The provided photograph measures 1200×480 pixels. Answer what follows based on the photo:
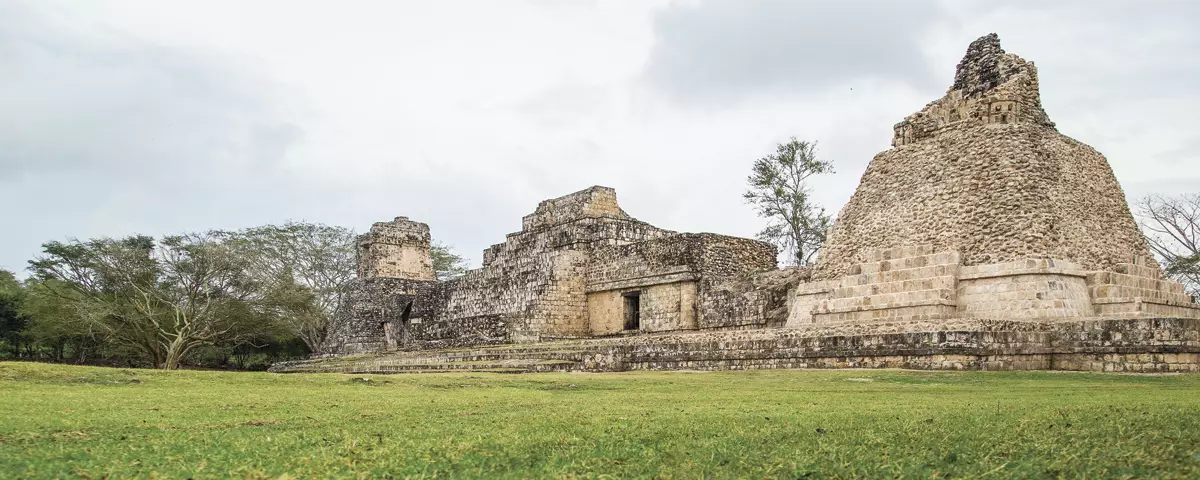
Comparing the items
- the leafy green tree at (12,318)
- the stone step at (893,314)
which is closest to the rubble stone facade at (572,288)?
the stone step at (893,314)

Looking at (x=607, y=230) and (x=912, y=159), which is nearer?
(x=912, y=159)

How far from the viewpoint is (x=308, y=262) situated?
3784cm

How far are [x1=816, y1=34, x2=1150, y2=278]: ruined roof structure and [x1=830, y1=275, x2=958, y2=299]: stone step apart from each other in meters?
0.49

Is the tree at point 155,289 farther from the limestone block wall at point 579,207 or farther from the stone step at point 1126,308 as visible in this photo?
the stone step at point 1126,308

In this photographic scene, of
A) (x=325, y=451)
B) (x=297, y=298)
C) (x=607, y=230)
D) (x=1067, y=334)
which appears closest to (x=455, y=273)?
(x=297, y=298)

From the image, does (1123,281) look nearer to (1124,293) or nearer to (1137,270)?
(1124,293)

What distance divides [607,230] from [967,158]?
11.1m

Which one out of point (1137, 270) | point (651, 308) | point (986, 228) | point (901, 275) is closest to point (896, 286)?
point (901, 275)

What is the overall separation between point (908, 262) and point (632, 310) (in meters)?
10.1

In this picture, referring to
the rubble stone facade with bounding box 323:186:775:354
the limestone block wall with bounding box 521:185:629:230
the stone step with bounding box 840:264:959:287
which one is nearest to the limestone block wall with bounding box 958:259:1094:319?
the stone step with bounding box 840:264:959:287

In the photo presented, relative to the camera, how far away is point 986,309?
14133 mm

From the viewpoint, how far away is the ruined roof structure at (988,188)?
47.5ft

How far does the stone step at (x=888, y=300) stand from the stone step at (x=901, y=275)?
0.80 ft

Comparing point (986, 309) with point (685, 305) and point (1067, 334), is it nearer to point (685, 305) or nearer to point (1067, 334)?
point (1067, 334)
